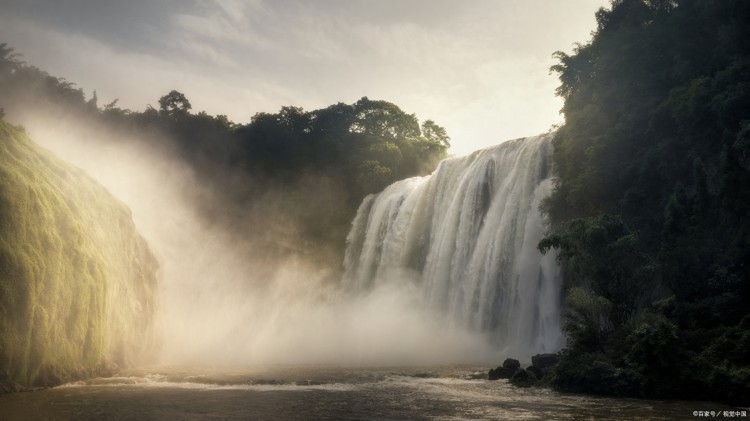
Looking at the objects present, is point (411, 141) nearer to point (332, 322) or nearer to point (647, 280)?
point (332, 322)

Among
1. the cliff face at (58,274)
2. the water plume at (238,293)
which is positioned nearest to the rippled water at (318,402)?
→ the cliff face at (58,274)

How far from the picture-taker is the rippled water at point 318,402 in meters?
11.5

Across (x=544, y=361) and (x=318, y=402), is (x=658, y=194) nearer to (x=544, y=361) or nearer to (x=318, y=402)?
(x=544, y=361)

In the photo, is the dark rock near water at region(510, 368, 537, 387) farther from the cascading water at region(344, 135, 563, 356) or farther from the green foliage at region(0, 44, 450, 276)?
the green foliage at region(0, 44, 450, 276)

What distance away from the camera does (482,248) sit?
3139 cm

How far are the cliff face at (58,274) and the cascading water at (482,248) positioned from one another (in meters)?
18.9

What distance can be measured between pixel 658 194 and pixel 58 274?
25635 millimetres

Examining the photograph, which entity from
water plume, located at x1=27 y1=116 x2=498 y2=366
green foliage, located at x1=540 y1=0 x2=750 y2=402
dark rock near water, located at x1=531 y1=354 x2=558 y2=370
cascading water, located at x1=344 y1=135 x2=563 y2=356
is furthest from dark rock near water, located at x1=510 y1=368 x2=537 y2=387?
water plume, located at x1=27 y1=116 x2=498 y2=366

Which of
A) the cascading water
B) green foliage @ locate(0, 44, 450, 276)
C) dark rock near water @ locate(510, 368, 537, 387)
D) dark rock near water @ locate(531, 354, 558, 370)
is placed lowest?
dark rock near water @ locate(510, 368, 537, 387)

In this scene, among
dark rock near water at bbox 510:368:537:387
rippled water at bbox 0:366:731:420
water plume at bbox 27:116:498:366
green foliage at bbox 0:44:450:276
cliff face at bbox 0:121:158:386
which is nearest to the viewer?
rippled water at bbox 0:366:731:420

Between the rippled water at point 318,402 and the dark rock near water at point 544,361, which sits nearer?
the rippled water at point 318,402

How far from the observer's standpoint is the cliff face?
15.6 meters

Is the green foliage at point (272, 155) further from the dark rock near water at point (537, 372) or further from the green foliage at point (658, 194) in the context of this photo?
the dark rock near water at point (537, 372)

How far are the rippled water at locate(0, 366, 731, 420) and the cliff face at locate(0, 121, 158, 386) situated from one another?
4.26ft
